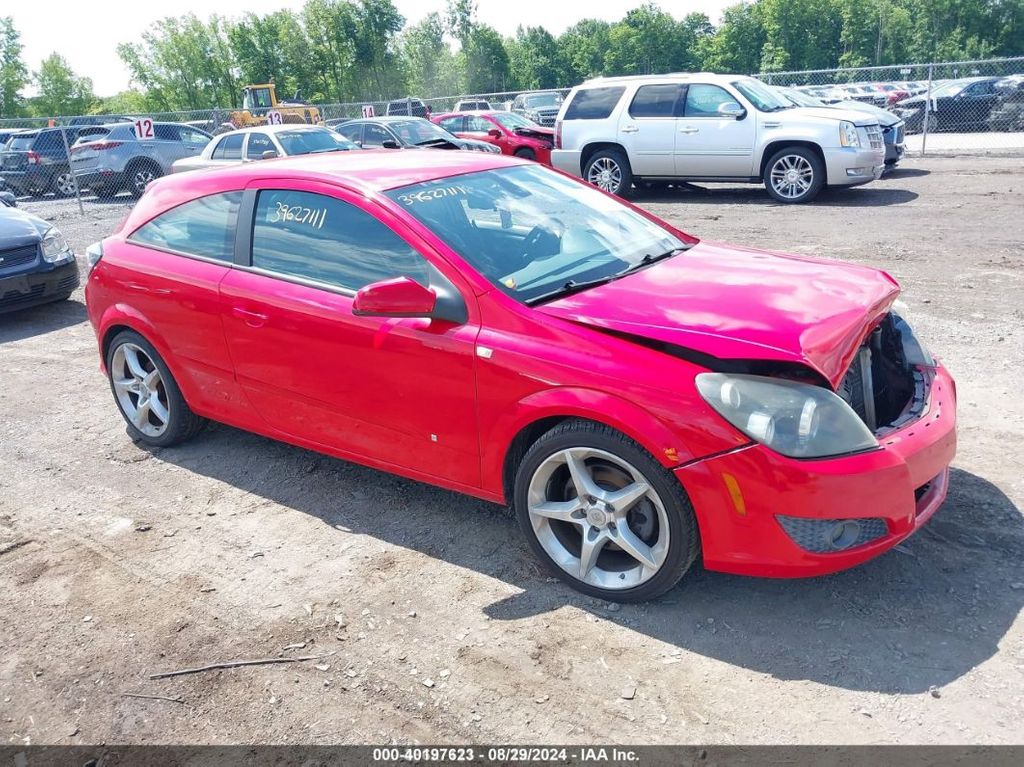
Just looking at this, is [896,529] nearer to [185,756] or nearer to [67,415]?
[185,756]

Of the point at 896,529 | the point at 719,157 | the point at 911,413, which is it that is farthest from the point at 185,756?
the point at 719,157

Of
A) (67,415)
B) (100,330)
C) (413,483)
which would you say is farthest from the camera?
(67,415)

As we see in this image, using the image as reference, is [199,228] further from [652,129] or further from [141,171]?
[141,171]

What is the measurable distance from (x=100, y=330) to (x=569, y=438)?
3326 mm

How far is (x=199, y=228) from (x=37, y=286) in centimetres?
488

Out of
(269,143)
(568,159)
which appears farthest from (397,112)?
(568,159)

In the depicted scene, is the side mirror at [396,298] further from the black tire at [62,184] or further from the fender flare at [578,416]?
the black tire at [62,184]

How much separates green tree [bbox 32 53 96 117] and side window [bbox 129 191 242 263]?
272ft

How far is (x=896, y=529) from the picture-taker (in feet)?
9.84

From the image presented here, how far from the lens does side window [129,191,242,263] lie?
14.6ft

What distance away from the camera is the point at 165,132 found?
19.4 metres

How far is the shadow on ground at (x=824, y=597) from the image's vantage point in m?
2.92

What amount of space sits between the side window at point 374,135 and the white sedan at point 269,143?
1.44 metres

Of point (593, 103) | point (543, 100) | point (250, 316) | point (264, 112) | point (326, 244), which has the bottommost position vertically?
point (250, 316)
